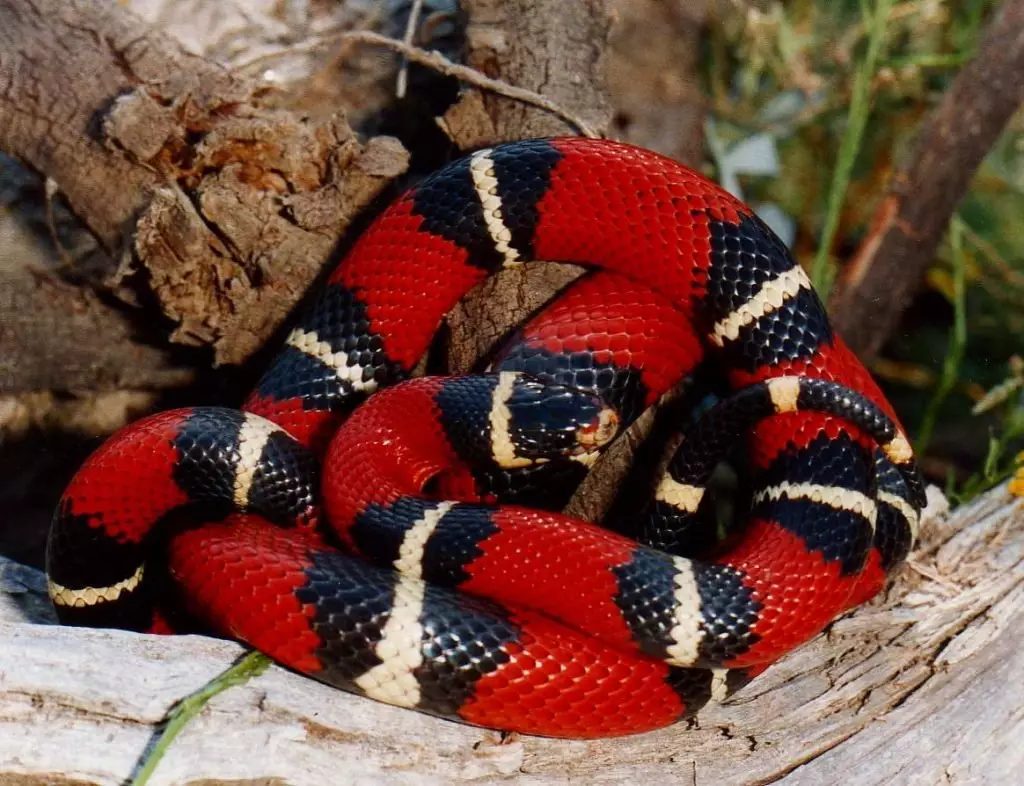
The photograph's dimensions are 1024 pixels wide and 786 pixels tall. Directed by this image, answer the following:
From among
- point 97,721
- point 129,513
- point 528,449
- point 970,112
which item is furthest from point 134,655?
point 970,112

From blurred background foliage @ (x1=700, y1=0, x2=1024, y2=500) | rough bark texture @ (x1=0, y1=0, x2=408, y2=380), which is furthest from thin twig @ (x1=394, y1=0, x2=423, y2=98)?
blurred background foliage @ (x1=700, y1=0, x2=1024, y2=500)

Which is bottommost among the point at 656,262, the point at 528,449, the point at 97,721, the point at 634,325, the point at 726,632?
the point at 97,721

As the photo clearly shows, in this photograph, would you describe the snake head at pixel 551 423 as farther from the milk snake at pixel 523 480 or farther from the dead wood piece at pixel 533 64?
the dead wood piece at pixel 533 64

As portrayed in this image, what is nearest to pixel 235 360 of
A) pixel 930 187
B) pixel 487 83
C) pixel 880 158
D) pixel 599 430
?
pixel 487 83

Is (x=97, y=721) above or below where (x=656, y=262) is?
below

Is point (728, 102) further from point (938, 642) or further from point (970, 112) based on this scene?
point (938, 642)

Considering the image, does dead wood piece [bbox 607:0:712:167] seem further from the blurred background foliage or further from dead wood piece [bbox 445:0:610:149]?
dead wood piece [bbox 445:0:610:149]
